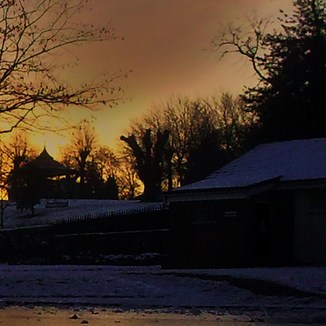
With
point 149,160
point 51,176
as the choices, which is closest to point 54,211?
point 149,160

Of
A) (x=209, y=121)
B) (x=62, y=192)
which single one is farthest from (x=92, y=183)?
(x=209, y=121)

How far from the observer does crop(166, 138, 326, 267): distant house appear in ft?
90.0

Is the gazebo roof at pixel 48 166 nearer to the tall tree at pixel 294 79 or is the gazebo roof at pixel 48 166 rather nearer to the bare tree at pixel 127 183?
the bare tree at pixel 127 183

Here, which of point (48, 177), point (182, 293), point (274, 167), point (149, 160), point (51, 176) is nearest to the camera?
point (182, 293)

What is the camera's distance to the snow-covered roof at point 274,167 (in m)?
28.4

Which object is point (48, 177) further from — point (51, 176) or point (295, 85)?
point (295, 85)

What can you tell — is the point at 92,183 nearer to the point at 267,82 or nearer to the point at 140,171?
the point at 140,171

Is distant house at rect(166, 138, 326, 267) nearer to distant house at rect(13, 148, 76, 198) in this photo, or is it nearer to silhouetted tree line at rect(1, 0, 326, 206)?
silhouetted tree line at rect(1, 0, 326, 206)

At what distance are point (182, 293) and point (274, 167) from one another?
42.3ft

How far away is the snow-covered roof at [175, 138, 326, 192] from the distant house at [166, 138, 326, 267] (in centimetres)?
6

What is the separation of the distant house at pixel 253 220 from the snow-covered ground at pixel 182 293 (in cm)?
510

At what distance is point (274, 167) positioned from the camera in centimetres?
3059

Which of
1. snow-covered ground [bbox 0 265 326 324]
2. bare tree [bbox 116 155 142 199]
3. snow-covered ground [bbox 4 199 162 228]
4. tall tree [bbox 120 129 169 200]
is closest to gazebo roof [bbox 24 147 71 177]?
snow-covered ground [bbox 4 199 162 228]

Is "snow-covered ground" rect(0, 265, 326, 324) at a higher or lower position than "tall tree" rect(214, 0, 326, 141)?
lower
